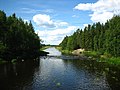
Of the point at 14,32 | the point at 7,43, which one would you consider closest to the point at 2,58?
the point at 7,43

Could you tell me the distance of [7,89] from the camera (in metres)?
43.1

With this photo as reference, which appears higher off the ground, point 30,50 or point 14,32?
point 14,32

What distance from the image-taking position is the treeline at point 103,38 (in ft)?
303

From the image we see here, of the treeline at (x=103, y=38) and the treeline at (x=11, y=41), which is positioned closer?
the treeline at (x=11, y=41)

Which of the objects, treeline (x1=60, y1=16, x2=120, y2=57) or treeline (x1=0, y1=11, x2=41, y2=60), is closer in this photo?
treeline (x1=0, y1=11, x2=41, y2=60)

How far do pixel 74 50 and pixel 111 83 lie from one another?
13126cm

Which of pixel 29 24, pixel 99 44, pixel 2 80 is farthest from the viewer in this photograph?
pixel 29 24

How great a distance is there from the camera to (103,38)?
12369cm

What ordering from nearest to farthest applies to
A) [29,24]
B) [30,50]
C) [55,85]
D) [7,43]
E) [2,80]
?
[55,85], [2,80], [7,43], [30,50], [29,24]

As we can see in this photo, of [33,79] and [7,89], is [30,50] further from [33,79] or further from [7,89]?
[7,89]

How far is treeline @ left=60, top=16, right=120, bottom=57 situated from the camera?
92.3 m

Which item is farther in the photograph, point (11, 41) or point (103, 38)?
point (103, 38)

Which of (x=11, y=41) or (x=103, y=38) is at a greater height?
(x=103, y=38)

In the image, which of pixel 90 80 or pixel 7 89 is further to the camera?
pixel 90 80
